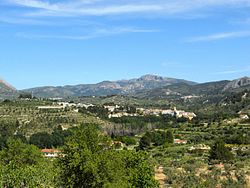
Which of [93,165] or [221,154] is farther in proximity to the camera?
[221,154]

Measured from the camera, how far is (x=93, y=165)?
2814cm

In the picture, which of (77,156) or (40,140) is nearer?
(77,156)

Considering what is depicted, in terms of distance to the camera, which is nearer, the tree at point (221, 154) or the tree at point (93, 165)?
the tree at point (93, 165)

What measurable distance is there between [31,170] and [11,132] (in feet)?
252

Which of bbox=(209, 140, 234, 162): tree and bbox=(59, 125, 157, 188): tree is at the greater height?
bbox=(59, 125, 157, 188): tree

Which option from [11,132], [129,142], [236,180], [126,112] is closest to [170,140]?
[129,142]

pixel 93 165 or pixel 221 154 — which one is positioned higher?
pixel 93 165

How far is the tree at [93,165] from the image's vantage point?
28641 mm

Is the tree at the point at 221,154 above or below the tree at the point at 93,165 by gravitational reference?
below

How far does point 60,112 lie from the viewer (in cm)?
15238

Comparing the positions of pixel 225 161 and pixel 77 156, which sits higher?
pixel 77 156

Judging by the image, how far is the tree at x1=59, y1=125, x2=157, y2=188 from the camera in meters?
28.6

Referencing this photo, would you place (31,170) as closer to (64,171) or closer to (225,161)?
(64,171)

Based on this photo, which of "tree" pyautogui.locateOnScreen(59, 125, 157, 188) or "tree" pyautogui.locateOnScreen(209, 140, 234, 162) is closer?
"tree" pyautogui.locateOnScreen(59, 125, 157, 188)
